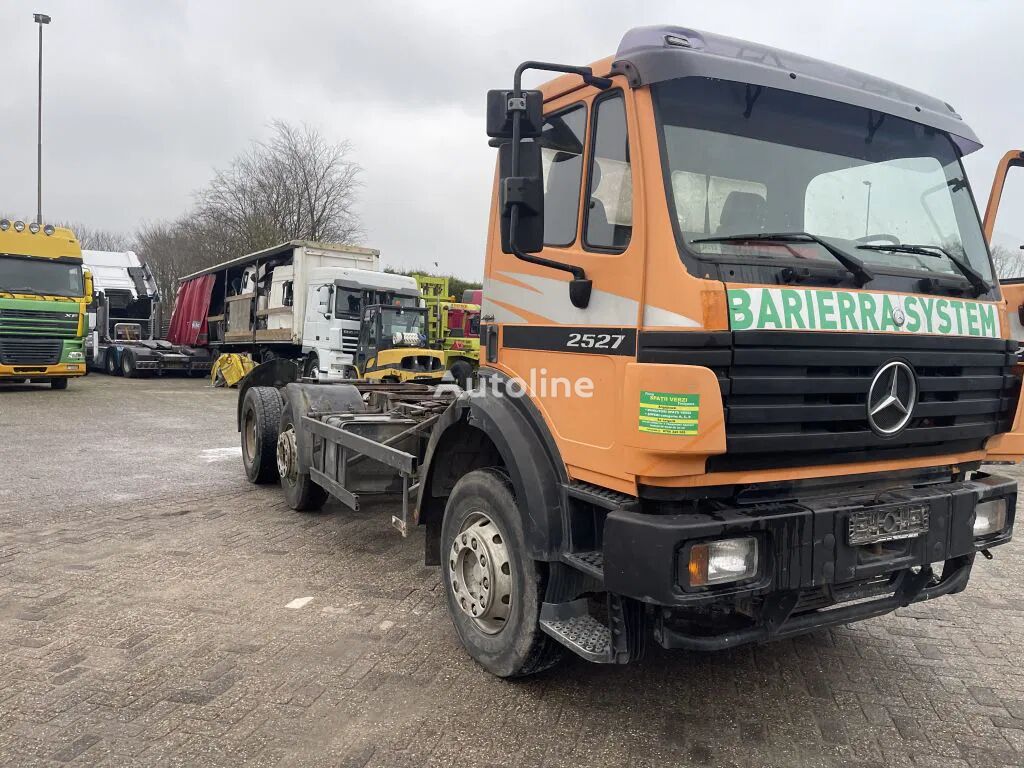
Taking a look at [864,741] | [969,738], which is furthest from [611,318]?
[969,738]

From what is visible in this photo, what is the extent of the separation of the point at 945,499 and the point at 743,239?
1374mm

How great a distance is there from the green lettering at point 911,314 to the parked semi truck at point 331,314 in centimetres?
1328

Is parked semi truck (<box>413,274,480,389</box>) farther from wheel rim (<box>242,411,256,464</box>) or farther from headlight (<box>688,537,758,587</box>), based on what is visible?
headlight (<box>688,537,758,587</box>)

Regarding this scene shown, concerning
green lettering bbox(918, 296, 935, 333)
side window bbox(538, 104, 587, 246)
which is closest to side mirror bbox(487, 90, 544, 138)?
side window bbox(538, 104, 587, 246)

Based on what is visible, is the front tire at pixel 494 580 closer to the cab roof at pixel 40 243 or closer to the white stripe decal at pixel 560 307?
the white stripe decal at pixel 560 307

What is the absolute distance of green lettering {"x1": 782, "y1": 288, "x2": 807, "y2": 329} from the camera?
9.04ft

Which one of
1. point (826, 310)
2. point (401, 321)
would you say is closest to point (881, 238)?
point (826, 310)

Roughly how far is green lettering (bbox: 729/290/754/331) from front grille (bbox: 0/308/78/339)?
18088 millimetres

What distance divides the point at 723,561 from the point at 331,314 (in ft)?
55.6

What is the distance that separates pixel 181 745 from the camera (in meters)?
2.93

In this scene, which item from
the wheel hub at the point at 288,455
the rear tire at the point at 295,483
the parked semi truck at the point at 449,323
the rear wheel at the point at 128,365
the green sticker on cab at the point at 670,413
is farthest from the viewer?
the rear wheel at the point at 128,365

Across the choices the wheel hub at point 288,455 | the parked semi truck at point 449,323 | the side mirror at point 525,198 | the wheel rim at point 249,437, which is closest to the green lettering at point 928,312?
the side mirror at point 525,198

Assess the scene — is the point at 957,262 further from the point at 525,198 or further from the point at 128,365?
the point at 128,365

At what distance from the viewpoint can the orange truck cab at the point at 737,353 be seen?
8.90 ft
